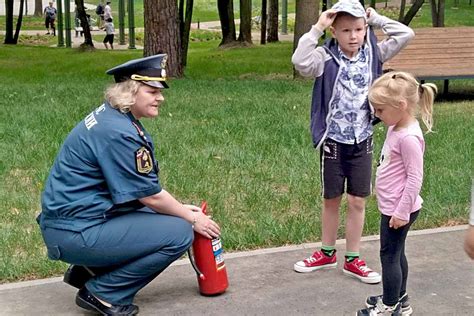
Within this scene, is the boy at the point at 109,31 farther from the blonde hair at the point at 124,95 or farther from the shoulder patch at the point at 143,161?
the shoulder patch at the point at 143,161

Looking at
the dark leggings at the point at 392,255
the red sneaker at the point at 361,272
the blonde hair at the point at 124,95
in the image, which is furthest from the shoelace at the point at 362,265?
the blonde hair at the point at 124,95

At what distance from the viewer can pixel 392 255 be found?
12.7 ft

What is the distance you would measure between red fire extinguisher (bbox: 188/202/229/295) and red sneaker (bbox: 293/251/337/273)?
0.59 metres

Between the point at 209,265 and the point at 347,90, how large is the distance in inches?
50.3

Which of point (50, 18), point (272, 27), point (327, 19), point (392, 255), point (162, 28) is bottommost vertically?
point (392, 255)

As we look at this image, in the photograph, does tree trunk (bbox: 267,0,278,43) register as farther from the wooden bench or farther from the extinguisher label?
the extinguisher label

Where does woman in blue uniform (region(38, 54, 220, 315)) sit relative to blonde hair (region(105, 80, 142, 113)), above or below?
below

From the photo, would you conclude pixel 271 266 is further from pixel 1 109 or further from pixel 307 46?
pixel 1 109

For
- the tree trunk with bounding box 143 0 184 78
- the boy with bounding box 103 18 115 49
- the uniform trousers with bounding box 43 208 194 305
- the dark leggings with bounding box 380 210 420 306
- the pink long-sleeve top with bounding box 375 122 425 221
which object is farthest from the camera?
the boy with bounding box 103 18 115 49

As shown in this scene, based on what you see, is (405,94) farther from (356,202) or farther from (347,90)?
(356,202)

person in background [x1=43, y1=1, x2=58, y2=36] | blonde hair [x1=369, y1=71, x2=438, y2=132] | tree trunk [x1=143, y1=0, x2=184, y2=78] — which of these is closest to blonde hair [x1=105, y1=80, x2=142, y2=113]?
blonde hair [x1=369, y1=71, x2=438, y2=132]

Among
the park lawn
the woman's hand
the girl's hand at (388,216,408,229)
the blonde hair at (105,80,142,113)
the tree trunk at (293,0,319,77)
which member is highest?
the tree trunk at (293,0,319,77)

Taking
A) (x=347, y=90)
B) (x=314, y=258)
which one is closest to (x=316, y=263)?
(x=314, y=258)

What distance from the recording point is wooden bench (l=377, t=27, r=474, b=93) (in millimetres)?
11977
